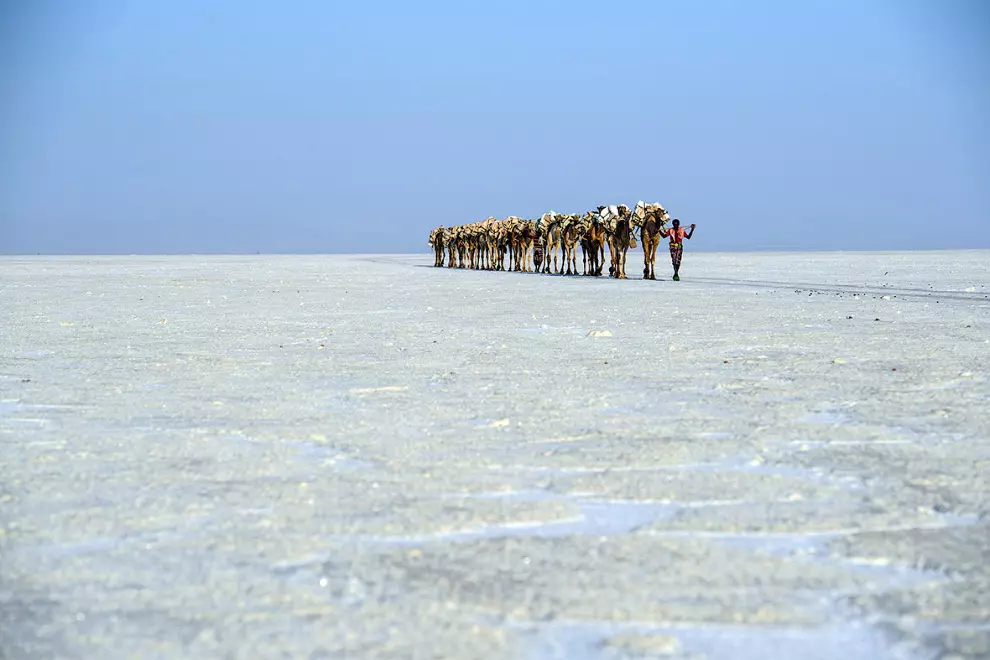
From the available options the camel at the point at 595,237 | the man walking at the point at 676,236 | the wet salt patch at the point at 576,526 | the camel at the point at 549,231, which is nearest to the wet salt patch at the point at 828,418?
the wet salt patch at the point at 576,526

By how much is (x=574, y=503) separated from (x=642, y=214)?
25533 millimetres

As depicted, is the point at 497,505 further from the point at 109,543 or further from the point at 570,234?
the point at 570,234

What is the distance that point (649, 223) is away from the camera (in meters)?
28.9

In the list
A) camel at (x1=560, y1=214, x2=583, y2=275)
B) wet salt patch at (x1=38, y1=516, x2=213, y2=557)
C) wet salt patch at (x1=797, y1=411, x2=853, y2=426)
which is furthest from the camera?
camel at (x1=560, y1=214, x2=583, y2=275)

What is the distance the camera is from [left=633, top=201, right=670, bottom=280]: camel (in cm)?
2862

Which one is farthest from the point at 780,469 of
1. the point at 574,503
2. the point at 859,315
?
the point at 859,315

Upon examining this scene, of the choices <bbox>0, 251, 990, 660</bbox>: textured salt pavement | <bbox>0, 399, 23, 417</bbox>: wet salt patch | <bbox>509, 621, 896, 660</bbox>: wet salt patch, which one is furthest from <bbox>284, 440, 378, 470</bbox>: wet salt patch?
<bbox>509, 621, 896, 660</bbox>: wet salt patch

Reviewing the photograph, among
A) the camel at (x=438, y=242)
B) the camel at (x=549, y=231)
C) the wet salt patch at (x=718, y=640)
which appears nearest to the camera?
the wet salt patch at (x=718, y=640)

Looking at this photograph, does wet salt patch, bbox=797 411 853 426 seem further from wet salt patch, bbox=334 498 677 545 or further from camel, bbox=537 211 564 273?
camel, bbox=537 211 564 273

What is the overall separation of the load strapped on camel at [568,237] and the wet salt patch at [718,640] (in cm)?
2549

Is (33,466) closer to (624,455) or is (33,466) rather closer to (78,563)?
(78,563)

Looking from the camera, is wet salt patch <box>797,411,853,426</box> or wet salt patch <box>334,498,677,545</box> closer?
wet salt patch <box>334,498,677,545</box>

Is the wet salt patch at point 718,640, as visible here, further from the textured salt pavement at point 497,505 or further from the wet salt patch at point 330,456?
the wet salt patch at point 330,456

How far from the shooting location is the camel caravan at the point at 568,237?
2925 centimetres
